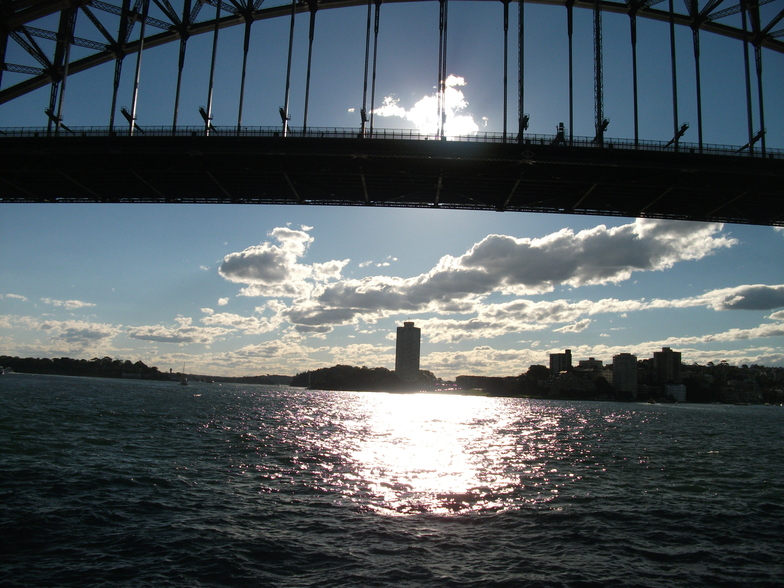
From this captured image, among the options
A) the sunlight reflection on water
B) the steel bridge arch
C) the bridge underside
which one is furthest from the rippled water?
the steel bridge arch

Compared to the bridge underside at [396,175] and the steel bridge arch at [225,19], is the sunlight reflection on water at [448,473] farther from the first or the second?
the steel bridge arch at [225,19]

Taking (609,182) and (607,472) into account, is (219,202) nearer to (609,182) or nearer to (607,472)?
(609,182)

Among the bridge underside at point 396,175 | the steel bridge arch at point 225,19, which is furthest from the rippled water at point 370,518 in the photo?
the steel bridge arch at point 225,19

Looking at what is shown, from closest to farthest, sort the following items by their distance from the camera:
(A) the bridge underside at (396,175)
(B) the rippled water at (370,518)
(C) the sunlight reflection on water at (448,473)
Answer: (B) the rippled water at (370,518) < (C) the sunlight reflection on water at (448,473) < (A) the bridge underside at (396,175)

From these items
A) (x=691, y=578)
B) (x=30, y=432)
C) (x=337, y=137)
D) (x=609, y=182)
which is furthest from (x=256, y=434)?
(x=609, y=182)

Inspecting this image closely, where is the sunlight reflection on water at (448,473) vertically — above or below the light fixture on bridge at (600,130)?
below

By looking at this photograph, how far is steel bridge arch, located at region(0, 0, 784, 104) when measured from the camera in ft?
173

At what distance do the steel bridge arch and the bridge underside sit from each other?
1434 centimetres

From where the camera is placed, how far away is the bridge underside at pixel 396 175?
42000mm

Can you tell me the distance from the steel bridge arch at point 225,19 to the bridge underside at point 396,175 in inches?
565

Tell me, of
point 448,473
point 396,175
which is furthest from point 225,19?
point 448,473

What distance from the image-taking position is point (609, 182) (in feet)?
146

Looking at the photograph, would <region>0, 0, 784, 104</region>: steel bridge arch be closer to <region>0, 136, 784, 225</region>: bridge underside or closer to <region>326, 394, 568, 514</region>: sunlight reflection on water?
<region>0, 136, 784, 225</region>: bridge underside

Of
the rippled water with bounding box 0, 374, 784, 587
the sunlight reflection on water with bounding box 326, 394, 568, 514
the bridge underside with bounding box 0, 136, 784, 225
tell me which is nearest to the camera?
the rippled water with bounding box 0, 374, 784, 587
